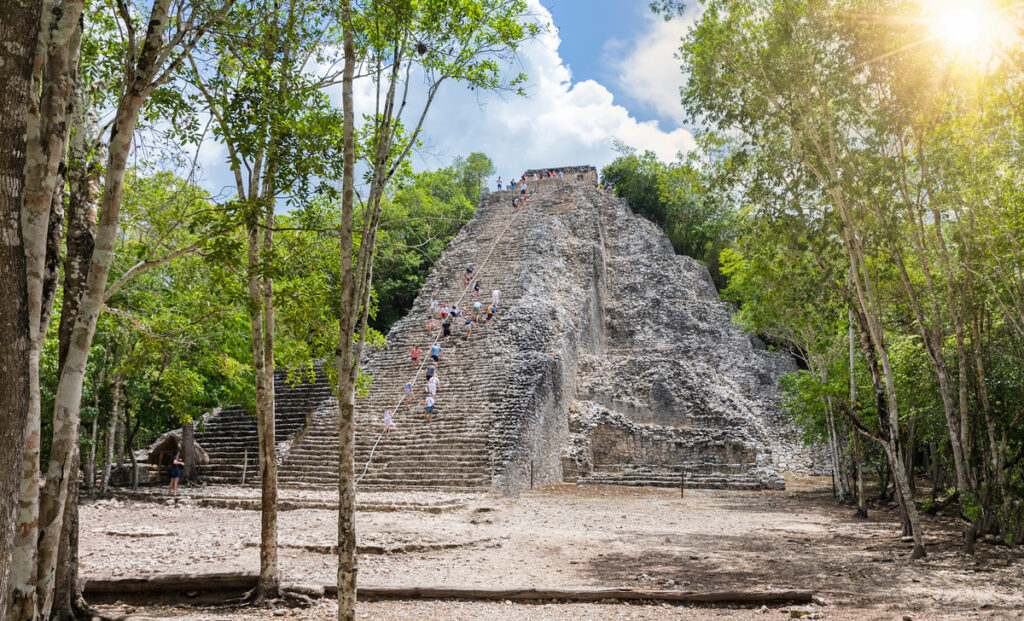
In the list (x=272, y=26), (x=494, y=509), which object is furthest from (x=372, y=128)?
(x=494, y=509)

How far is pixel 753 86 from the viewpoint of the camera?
10.0 m

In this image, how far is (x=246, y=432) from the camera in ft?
62.3

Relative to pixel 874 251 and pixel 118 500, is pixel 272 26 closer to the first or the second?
pixel 874 251

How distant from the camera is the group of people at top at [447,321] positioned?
1919cm

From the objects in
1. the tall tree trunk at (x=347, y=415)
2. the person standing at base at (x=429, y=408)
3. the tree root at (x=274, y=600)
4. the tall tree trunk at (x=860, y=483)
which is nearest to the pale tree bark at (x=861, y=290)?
the tall tree trunk at (x=860, y=483)

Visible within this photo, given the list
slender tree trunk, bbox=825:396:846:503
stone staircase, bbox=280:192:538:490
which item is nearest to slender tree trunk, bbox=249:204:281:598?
stone staircase, bbox=280:192:538:490

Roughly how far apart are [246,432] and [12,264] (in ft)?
58.0

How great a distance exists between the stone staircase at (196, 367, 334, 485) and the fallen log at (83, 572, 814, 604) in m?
9.40

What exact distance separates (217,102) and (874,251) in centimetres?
908

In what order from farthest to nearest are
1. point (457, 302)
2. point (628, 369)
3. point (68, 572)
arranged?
point (628, 369), point (457, 302), point (68, 572)

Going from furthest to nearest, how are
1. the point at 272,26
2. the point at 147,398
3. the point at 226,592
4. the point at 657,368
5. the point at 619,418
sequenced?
the point at 657,368 < the point at 619,418 < the point at 147,398 < the point at 226,592 < the point at 272,26

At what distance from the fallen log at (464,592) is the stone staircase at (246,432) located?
9.40 metres

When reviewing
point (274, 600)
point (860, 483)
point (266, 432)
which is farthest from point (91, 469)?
point (860, 483)

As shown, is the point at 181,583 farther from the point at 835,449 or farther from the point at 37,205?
the point at 835,449
